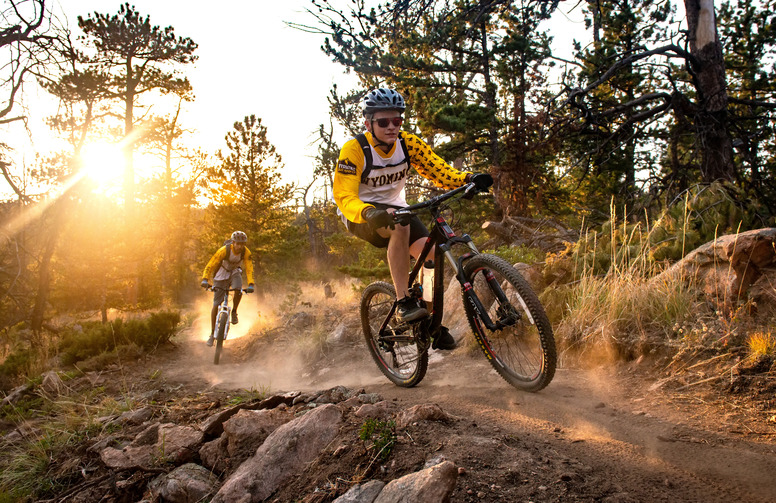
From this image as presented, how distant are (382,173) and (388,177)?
9 cm

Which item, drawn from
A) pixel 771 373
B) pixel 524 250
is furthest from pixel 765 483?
pixel 524 250

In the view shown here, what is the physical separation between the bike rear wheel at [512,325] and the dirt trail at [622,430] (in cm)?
19

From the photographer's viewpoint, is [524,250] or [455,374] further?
[524,250]

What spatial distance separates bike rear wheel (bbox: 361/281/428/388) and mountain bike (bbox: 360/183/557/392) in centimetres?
2

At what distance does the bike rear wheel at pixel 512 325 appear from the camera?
9.96 ft

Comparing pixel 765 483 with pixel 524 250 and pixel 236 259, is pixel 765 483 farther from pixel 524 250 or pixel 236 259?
pixel 236 259

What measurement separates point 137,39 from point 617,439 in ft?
73.3

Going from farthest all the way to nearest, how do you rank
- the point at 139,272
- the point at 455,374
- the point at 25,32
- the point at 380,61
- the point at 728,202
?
the point at 139,272 < the point at 380,61 < the point at 25,32 < the point at 728,202 < the point at 455,374

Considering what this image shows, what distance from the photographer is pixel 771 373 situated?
281 centimetres

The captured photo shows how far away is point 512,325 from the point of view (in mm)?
3209

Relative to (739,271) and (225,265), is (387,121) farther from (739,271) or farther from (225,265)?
(225,265)

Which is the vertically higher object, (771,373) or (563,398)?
(771,373)

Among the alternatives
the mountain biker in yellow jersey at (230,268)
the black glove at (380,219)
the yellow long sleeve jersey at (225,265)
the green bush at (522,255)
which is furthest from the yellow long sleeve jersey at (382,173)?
the yellow long sleeve jersey at (225,265)

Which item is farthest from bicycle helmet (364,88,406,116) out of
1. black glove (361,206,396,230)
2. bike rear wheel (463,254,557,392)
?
bike rear wheel (463,254,557,392)
